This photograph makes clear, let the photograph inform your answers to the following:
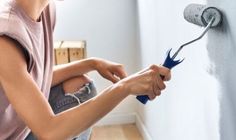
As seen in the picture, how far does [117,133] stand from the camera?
2.16 meters

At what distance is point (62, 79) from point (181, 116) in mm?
417

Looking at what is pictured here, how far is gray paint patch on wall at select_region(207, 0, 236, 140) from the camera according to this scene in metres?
0.72

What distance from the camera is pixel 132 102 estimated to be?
2256 millimetres

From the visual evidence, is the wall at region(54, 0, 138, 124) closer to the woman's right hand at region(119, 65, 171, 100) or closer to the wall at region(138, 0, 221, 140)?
the wall at region(138, 0, 221, 140)

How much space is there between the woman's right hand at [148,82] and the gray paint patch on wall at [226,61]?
12 cm

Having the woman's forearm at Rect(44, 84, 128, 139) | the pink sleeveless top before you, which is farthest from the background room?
the pink sleeveless top

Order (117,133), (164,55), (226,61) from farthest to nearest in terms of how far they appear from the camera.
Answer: (117,133) < (164,55) < (226,61)

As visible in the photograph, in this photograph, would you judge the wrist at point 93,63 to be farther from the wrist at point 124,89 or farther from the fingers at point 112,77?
the wrist at point 124,89

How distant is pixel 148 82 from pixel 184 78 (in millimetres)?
371

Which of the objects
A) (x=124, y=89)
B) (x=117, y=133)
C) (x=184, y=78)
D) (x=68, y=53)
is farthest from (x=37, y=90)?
(x=117, y=133)

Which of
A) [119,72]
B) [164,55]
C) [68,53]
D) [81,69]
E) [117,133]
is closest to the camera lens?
[119,72]

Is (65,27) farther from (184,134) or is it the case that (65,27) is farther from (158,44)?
(184,134)

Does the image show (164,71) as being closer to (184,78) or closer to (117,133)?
(184,78)

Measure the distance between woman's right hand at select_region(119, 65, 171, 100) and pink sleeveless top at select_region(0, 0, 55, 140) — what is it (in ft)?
0.81
